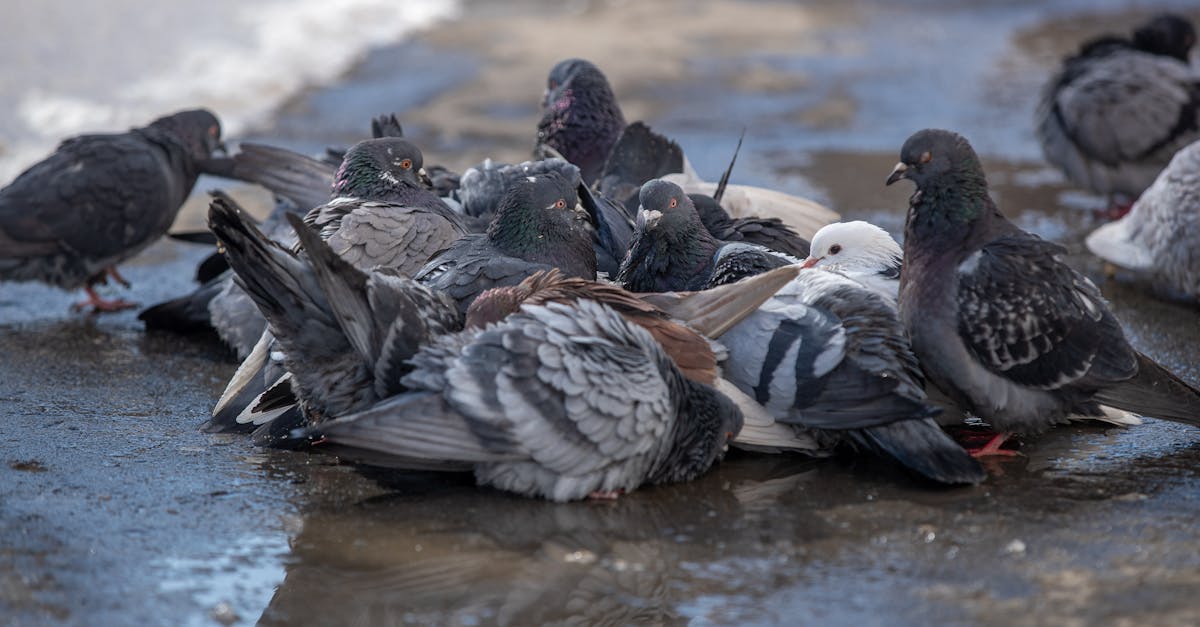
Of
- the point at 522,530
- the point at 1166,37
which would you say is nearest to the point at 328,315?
the point at 522,530

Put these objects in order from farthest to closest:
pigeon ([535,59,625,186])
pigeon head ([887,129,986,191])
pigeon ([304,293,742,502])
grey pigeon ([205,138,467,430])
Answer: pigeon ([535,59,625,186])
grey pigeon ([205,138,467,430])
pigeon head ([887,129,986,191])
pigeon ([304,293,742,502])

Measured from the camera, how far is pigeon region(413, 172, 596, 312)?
184 inches

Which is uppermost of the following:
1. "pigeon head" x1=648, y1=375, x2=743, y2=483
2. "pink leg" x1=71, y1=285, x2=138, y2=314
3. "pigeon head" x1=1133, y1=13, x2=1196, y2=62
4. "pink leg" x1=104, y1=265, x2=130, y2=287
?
"pigeon head" x1=1133, y1=13, x2=1196, y2=62

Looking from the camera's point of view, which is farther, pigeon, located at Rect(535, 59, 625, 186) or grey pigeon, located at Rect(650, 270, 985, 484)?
pigeon, located at Rect(535, 59, 625, 186)

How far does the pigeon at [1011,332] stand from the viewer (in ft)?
13.5

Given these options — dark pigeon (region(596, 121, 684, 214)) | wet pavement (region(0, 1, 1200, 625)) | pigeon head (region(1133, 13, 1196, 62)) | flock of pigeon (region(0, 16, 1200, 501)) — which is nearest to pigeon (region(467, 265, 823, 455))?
Result: flock of pigeon (region(0, 16, 1200, 501))

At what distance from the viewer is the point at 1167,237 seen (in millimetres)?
6305

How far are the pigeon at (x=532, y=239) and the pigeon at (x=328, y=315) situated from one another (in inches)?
20.4

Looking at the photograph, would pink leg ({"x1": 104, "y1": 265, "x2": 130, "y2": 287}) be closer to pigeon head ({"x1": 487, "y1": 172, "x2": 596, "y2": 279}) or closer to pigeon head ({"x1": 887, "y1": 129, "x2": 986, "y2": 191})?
pigeon head ({"x1": 487, "y1": 172, "x2": 596, "y2": 279})

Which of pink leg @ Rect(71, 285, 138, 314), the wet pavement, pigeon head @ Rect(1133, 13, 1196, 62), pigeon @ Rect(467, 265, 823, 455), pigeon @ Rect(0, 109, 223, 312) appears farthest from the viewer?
pigeon head @ Rect(1133, 13, 1196, 62)

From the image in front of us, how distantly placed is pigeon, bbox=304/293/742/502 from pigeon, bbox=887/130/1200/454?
2.65 ft

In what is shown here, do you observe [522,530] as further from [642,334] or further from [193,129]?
[193,129]

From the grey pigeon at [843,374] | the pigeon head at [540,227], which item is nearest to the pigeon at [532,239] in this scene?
the pigeon head at [540,227]

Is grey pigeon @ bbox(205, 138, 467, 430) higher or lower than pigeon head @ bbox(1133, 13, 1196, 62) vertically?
lower
